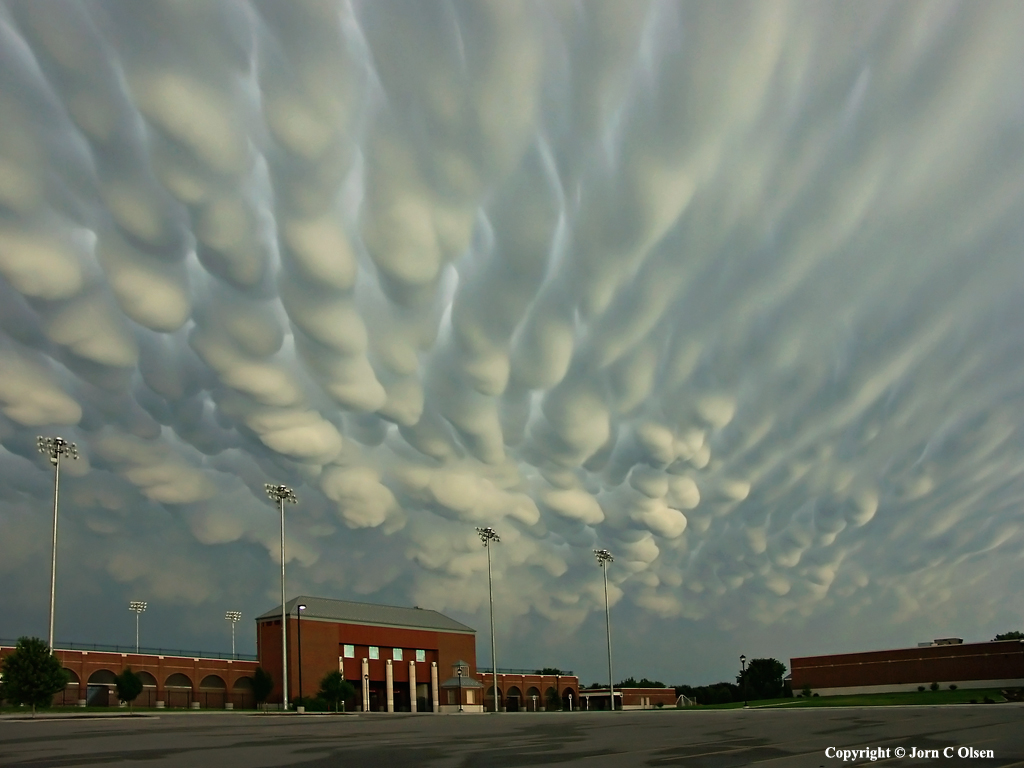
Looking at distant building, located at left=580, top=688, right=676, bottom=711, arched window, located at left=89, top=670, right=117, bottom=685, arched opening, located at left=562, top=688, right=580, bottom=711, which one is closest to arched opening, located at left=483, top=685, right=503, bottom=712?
arched opening, located at left=562, top=688, right=580, bottom=711

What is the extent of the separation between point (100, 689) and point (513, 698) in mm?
65789

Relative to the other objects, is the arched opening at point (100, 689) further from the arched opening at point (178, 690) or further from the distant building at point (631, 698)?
the distant building at point (631, 698)

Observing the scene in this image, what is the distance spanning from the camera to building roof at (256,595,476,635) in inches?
4270

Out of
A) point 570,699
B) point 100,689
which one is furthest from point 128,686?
point 570,699

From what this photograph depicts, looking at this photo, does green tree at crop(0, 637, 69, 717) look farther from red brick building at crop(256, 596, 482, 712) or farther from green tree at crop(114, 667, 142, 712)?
red brick building at crop(256, 596, 482, 712)

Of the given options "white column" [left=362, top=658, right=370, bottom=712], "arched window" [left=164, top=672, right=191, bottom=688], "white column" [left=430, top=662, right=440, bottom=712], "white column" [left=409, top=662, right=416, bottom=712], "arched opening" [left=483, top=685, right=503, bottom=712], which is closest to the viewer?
"arched window" [left=164, top=672, right=191, bottom=688]

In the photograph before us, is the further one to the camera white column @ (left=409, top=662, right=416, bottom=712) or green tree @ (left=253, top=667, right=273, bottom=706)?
white column @ (left=409, top=662, right=416, bottom=712)

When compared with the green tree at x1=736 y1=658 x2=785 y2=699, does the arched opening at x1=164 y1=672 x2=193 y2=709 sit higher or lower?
→ higher

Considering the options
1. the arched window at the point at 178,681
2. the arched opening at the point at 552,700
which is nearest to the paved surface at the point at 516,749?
the arched window at the point at 178,681

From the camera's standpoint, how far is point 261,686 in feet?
321

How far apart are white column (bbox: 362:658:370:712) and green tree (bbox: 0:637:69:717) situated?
167 feet

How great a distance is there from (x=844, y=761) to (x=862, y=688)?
125839mm

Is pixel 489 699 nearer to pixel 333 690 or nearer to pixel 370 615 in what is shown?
pixel 370 615

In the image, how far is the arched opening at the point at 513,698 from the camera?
132 meters
